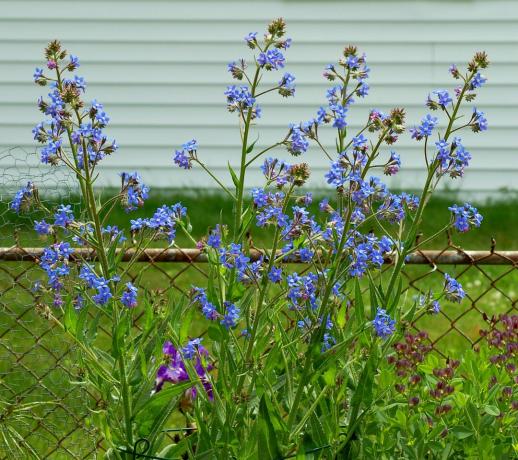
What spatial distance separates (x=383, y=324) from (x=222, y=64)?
5.87 meters

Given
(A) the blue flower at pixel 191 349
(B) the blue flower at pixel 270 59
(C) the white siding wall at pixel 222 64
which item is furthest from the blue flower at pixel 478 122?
(C) the white siding wall at pixel 222 64

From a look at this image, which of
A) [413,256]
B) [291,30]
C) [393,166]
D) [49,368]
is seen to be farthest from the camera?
[291,30]

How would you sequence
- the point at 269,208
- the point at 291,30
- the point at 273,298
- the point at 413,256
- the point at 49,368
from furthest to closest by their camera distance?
the point at 291,30 < the point at 49,368 < the point at 413,256 < the point at 273,298 < the point at 269,208

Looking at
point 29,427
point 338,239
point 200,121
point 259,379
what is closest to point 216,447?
point 259,379

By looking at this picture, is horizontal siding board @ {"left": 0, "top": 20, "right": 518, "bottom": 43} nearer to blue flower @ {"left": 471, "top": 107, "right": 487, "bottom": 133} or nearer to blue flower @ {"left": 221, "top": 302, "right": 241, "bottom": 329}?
blue flower @ {"left": 471, "top": 107, "right": 487, "bottom": 133}

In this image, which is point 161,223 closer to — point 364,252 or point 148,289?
point 364,252

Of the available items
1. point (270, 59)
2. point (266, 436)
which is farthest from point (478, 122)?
point (266, 436)

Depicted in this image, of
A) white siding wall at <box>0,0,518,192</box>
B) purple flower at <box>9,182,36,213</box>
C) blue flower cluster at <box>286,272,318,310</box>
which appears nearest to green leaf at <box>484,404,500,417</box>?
blue flower cluster at <box>286,272,318,310</box>

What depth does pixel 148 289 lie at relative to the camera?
5574 mm

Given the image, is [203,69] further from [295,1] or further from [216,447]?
[216,447]

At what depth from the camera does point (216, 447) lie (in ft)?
8.86

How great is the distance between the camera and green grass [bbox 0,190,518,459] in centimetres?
342

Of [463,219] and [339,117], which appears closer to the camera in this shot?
[339,117]

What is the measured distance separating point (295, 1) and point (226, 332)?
5838mm
